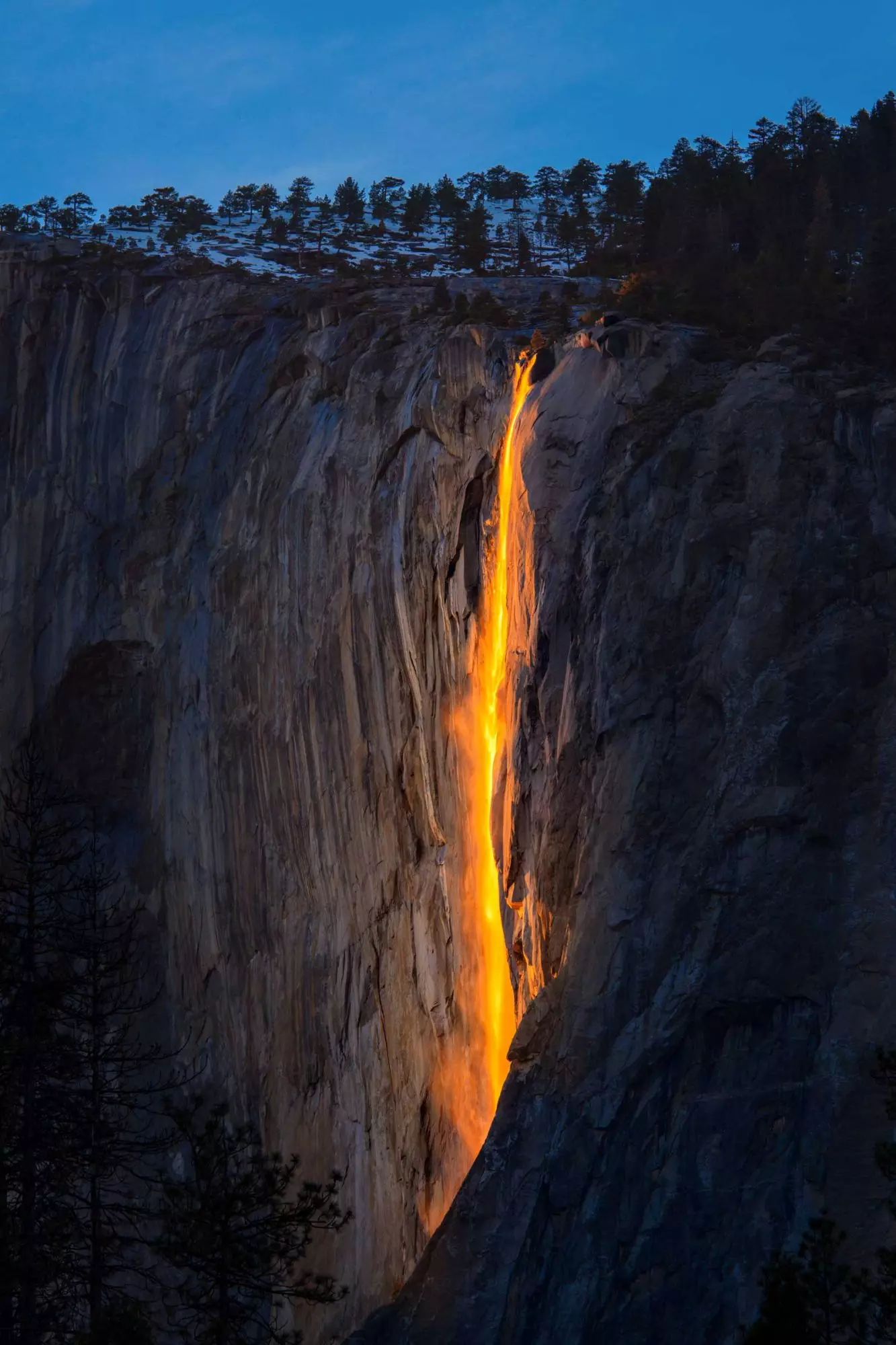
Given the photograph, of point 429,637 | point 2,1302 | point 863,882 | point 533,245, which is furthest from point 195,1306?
point 533,245

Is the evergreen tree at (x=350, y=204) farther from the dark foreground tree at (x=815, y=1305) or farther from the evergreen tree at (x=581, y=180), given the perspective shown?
the dark foreground tree at (x=815, y=1305)

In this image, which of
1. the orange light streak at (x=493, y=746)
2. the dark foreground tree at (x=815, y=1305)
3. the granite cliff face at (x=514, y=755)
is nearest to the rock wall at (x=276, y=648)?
the granite cliff face at (x=514, y=755)

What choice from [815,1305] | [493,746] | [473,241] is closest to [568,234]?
[473,241]

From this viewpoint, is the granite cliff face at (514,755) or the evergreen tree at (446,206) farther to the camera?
the evergreen tree at (446,206)

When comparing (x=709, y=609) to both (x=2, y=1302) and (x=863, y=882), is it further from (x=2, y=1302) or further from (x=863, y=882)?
(x=2, y=1302)

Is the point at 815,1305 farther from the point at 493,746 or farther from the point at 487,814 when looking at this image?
the point at 493,746
